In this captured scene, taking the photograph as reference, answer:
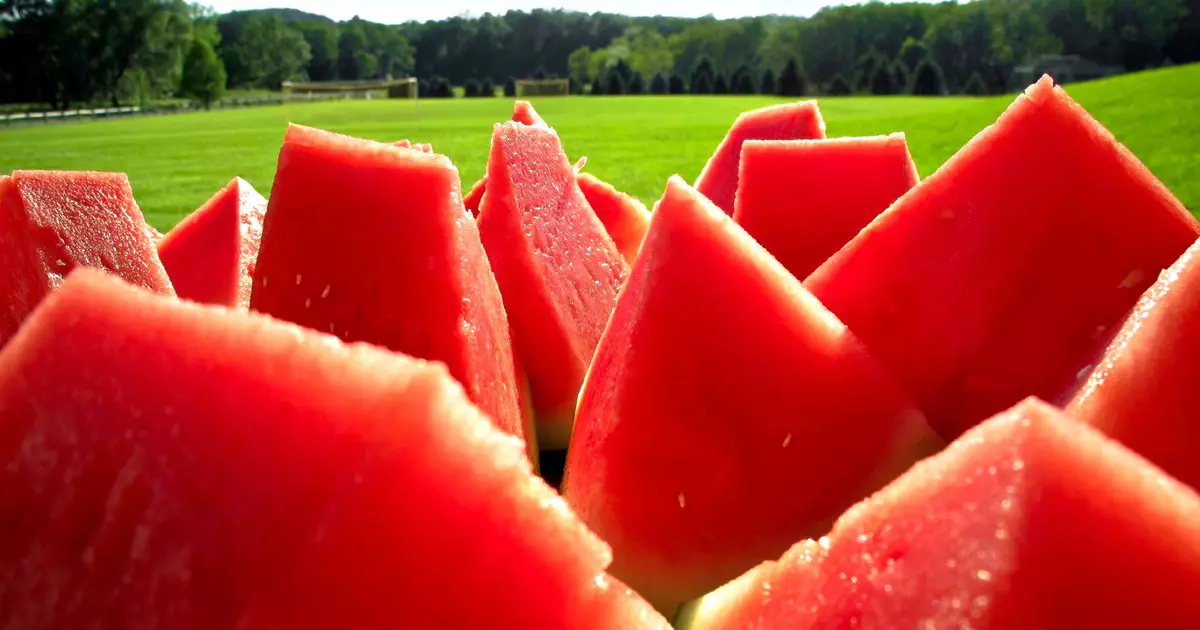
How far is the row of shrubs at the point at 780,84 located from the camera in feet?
91.4

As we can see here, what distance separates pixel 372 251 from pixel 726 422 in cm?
24

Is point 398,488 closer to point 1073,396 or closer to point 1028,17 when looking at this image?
point 1073,396

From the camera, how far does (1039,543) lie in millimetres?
275

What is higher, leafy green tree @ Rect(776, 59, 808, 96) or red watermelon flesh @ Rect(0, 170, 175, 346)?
red watermelon flesh @ Rect(0, 170, 175, 346)

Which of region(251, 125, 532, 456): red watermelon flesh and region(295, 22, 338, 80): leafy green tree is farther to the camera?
region(295, 22, 338, 80): leafy green tree

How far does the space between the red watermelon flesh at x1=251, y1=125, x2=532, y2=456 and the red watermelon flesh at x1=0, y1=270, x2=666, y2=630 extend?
23 cm

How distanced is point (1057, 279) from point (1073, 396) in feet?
0.35

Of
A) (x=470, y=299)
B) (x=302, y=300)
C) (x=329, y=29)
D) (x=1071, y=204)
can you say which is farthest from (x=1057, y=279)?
(x=329, y=29)

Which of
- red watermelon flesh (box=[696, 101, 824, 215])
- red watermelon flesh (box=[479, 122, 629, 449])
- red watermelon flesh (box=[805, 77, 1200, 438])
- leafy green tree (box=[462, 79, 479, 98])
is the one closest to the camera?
red watermelon flesh (box=[805, 77, 1200, 438])

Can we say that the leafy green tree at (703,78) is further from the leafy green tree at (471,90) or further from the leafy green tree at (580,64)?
the leafy green tree at (580,64)

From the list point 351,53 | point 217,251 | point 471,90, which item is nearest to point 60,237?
point 217,251

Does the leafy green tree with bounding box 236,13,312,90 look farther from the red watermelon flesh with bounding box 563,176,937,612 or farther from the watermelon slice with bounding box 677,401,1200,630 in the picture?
the watermelon slice with bounding box 677,401,1200,630

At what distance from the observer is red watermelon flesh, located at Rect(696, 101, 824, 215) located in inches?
38.8

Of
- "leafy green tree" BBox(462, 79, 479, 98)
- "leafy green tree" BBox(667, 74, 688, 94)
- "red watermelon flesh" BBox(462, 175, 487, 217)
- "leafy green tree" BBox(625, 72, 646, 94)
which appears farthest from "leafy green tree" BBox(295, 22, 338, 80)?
"red watermelon flesh" BBox(462, 175, 487, 217)
